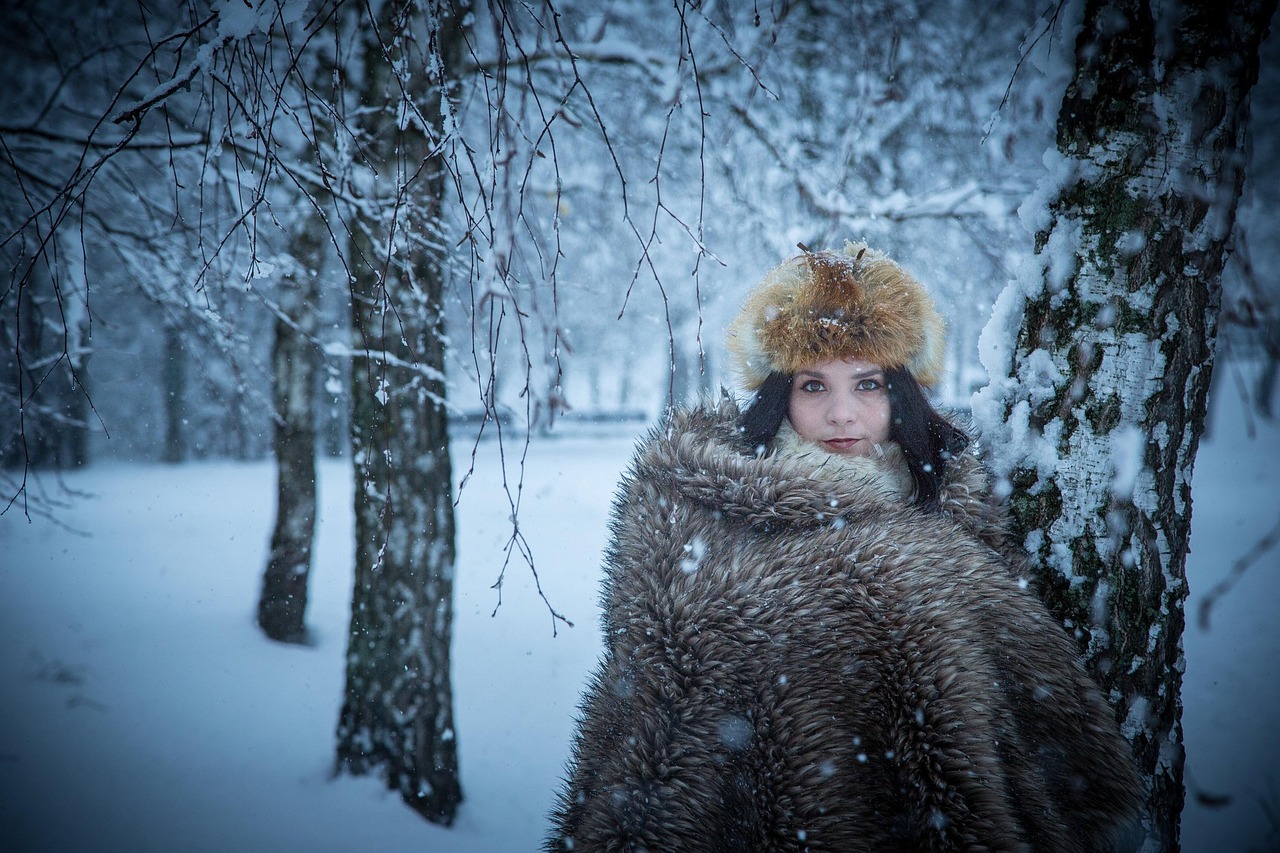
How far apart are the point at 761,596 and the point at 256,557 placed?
841 centimetres

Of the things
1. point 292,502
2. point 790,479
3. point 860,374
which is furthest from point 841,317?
point 292,502

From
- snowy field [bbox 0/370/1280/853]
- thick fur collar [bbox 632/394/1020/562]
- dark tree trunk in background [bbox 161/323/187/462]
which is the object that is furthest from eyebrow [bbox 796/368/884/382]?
dark tree trunk in background [bbox 161/323/187/462]

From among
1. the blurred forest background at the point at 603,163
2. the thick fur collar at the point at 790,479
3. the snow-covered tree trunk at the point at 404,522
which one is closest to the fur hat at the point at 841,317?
the thick fur collar at the point at 790,479

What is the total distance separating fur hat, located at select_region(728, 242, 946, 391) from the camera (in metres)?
1.99

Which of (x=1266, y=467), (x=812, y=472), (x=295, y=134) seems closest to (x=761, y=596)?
(x=812, y=472)

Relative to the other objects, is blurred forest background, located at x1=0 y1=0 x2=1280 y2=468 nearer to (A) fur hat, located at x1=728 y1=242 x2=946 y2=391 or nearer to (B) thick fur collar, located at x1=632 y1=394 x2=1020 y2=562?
(A) fur hat, located at x1=728 y1=242 x2=946 y2=391

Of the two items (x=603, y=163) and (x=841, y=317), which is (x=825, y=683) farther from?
(x=603, y=163)

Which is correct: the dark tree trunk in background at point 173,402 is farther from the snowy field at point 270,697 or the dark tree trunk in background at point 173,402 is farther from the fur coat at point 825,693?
the fur coat at point 825,693

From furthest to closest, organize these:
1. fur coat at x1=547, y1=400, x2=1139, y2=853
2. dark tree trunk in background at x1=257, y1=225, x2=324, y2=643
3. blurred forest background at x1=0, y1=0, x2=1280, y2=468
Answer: dark tree trunk in background at x1=257, y1=225, x2=324, y2=643
blurred forest background at x1=0, y1=0, x2=1280, y2=468
fur coat at x1=547, y1=400, x2=1139, y2=853

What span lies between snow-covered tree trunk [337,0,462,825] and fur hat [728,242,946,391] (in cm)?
157

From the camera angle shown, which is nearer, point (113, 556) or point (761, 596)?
point (761, 596)

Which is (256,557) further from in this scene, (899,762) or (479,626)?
(899,762)

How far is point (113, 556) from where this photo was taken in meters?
7.84

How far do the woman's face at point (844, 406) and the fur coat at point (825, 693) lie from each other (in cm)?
31
